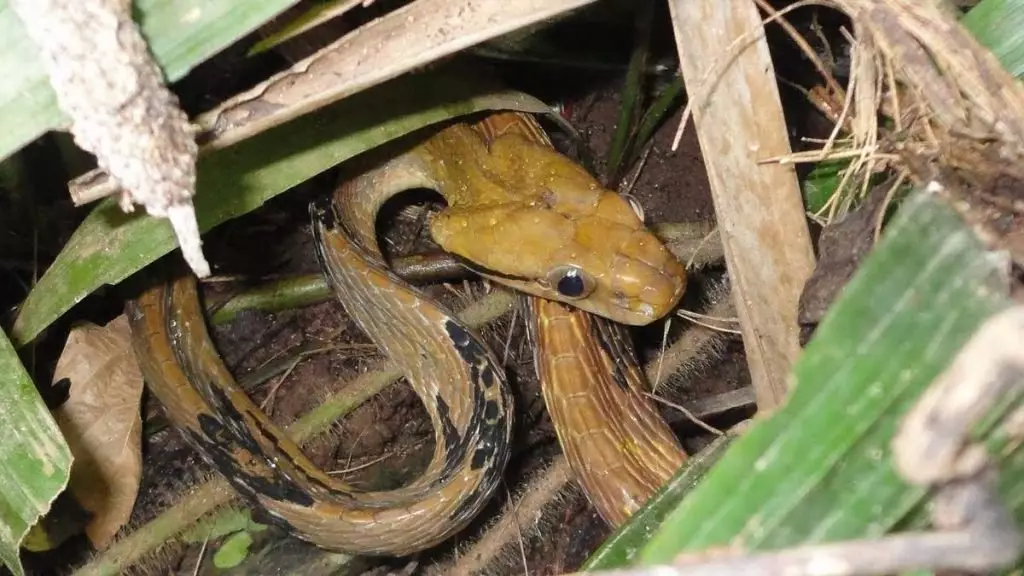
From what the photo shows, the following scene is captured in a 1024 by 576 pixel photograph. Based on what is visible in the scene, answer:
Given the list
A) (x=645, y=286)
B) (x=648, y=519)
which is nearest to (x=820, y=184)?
(x=645, y=286)

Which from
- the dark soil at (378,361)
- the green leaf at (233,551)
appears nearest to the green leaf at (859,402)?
the dark soil at (378,361)

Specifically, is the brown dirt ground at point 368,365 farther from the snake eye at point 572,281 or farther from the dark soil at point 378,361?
the snake eye at point 572,281

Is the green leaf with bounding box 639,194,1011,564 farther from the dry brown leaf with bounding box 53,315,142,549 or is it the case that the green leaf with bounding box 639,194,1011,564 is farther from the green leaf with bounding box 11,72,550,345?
the dry brown leaf with bounding box 53,315,142,549

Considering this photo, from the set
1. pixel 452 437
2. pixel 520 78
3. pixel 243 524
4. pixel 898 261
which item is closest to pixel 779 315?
pixel 898 261

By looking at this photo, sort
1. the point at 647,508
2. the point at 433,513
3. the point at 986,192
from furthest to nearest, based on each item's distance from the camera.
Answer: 1. the point at 433,513
2. the point at 647,508
3. the point at 986,192

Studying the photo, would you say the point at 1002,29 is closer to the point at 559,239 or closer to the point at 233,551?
the point at 559,239

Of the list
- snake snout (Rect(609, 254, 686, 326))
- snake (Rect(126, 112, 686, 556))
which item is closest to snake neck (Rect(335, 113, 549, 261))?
snake (Rect(126, 112, 686, 556))

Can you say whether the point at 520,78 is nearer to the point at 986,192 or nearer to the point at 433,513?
the point at 433,513
